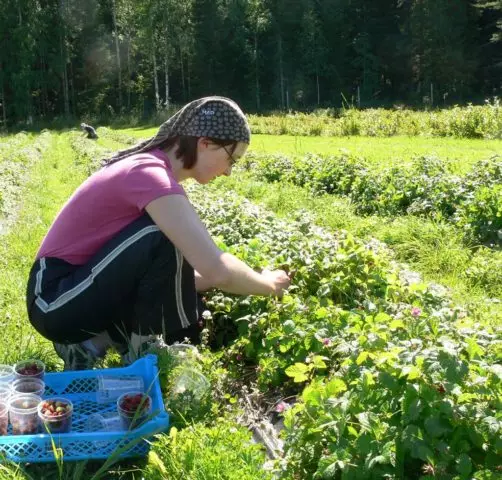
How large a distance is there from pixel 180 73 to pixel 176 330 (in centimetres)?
4963

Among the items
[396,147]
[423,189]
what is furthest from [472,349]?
[396,147]

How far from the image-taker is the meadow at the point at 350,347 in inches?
74.9

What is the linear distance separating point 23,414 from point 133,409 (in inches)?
16.3

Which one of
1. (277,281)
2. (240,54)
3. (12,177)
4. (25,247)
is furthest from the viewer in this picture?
(240,54)

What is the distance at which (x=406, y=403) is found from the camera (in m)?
1.91

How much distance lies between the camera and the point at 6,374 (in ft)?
9.06

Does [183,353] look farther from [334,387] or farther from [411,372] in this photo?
[411,372]

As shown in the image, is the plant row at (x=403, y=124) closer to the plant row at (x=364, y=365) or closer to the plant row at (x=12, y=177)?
the plant row at (x=12, y=177)

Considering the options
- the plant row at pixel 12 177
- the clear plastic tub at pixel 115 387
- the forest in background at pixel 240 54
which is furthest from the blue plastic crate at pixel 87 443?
the forest in background at pixel 240 54

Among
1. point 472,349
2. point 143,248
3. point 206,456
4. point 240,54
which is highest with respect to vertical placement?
A: point 240,54

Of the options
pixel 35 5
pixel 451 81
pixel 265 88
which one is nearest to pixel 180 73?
pixel 265 88

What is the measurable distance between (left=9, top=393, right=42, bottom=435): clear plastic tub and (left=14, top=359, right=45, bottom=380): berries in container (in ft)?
0.56

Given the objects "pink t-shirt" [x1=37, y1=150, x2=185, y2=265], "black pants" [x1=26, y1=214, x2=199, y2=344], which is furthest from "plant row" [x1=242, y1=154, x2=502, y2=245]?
"pink t-shirt" [x1=37, y1=150, x2=185, y2=265]

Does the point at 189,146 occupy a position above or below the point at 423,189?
above
